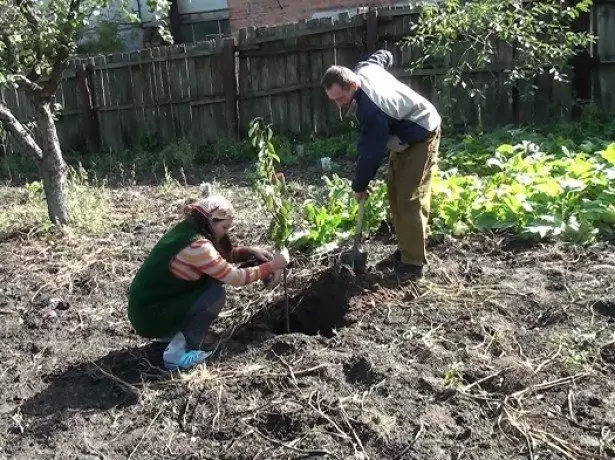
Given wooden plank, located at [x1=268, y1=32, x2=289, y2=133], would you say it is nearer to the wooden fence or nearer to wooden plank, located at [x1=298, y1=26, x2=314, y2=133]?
the wooden fence

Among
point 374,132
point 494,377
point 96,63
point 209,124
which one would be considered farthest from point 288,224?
point 96,63

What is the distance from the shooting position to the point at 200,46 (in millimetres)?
11422

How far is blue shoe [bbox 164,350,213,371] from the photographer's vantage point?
4.13 metres

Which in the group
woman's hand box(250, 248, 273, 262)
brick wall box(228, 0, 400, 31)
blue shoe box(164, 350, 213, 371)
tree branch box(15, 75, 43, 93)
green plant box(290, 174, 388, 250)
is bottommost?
blue shoe box(164, 350, 213, 371)

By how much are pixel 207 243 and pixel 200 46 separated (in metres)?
7.99

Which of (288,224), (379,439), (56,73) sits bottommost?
(379,439)

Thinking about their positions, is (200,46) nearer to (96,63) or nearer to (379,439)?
(96,63)

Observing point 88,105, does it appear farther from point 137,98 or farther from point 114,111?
point 137,98

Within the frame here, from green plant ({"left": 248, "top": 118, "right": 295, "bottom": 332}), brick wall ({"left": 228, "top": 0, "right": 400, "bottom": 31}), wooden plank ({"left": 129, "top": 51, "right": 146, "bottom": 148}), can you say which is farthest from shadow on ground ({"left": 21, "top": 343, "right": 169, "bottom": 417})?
brick wall ({"left": 228, "top": 0, "right": 400, "bottom": 31})

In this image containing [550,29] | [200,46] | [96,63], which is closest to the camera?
[550,29]

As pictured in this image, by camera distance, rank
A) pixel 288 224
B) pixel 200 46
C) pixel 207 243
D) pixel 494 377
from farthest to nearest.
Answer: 1. pixel 200 46
2. pixel 288 224
3. pixel 207 243
4. pixel 494 377

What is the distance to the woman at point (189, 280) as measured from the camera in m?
4.08

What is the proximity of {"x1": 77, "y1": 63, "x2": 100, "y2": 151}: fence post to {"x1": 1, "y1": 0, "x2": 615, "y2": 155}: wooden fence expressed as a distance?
0.05ft

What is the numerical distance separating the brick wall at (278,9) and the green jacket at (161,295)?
12.0 meters
